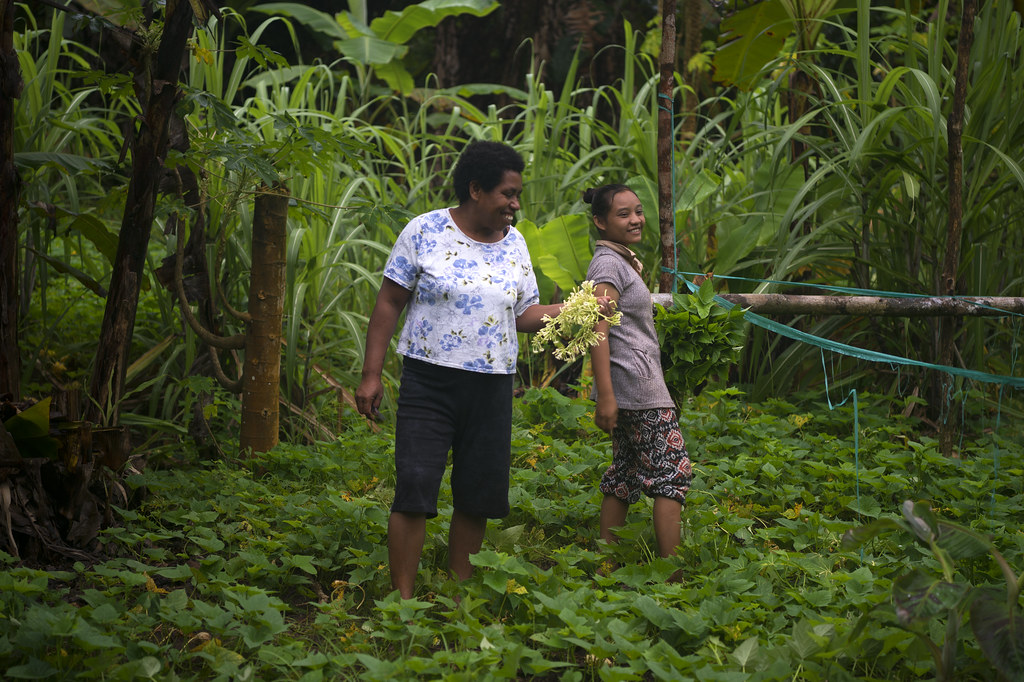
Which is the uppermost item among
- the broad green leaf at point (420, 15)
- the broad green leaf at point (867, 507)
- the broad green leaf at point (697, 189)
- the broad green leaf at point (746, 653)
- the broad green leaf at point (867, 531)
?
the broad green leaf at point (420, 15)

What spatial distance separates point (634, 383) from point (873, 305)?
3.95 ft

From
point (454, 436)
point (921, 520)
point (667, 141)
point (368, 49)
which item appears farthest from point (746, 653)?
point (368, 49)

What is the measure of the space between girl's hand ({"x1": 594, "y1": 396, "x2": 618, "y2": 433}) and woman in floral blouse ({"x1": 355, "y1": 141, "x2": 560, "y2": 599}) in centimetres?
30

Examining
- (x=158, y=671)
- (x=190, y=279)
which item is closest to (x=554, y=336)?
(x=158, y=671)

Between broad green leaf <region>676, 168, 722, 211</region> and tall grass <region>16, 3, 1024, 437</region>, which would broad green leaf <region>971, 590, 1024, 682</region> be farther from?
broad green leaf <region>676, 168, 722, 211</region>

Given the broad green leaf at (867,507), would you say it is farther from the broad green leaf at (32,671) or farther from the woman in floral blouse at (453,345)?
the broad green leaf at (32,671)

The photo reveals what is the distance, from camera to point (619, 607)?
104 inches

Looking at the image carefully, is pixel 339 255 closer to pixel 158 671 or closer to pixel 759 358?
pixel 759 358

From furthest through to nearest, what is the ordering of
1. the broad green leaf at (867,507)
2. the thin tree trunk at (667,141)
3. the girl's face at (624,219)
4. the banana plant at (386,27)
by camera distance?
the banana plant at (386,27) < the thin tree trunk at (667,141) < the broad green leaf at (867,507) < the girl's face at (624,219)

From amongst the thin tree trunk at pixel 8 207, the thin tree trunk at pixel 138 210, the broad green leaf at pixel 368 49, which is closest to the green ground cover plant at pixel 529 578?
the thin tree trunk at pixel 138 210

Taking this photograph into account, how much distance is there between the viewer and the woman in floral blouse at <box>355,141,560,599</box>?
110 inches

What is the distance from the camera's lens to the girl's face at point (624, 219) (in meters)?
3.21

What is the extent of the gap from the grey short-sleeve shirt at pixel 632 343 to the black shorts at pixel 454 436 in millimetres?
442

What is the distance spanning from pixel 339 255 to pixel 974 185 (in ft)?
11.1
